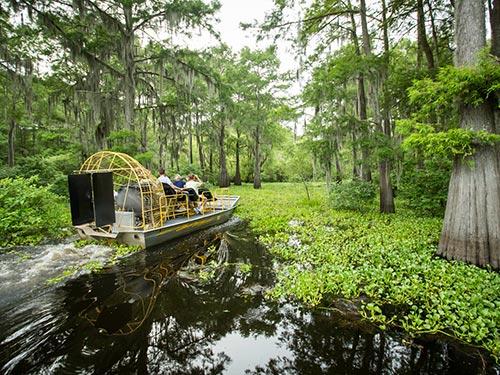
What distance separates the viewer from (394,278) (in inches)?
177

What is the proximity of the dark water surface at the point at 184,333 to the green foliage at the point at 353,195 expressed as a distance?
21.7 ft

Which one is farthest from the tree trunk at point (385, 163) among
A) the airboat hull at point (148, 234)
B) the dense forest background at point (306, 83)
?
the airboat hull at point (148, 234)

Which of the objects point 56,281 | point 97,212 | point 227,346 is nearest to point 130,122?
point 97,212

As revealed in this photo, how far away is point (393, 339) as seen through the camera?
3139 mm

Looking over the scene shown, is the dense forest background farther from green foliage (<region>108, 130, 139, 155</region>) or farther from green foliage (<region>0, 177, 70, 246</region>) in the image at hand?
green foliage (<region>0, 177, 70, 246</region>)

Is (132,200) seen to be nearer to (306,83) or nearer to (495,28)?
(306,83)

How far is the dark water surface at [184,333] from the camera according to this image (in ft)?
9.16

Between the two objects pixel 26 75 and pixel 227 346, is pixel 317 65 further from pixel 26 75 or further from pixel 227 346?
pixel 26 75

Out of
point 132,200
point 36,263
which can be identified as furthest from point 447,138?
point 36,263

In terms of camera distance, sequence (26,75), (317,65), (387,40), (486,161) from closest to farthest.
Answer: (486,161) < (387,40) < (26,75) < (317,65)

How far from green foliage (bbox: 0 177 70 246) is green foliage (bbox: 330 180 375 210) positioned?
403 inches

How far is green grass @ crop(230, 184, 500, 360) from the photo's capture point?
129 inches

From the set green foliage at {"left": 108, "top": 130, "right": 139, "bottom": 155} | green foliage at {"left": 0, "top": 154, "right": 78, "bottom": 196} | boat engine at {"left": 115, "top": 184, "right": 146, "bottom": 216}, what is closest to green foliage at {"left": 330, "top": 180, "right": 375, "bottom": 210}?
boat engine at {"left": 115, "top": 184, "right": 146, "bottom": 216}

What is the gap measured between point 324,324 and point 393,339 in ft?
2.81
